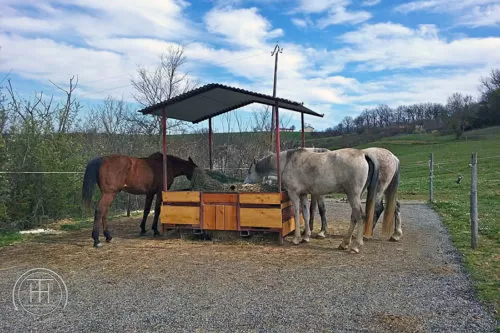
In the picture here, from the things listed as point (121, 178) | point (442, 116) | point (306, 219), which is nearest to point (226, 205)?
point (306, 219)

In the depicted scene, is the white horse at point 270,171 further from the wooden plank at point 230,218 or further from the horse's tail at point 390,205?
the horse's tail at point 390,205

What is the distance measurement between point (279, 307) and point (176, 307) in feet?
3.39

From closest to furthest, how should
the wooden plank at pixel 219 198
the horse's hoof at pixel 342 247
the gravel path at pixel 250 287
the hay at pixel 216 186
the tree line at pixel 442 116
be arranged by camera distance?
the gravel path at pixel 250 287
the horse's hoof at pixel 342 247
the wooden plank at pixel 219 198
the hay at pixel 216 186
the tree line at pixel 442 116

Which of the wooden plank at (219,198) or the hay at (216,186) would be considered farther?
the hay at (216,186)

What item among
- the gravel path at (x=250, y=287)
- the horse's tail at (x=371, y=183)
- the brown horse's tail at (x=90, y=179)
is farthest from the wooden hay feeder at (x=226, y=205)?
the horse's tail at (x=371, y=183)

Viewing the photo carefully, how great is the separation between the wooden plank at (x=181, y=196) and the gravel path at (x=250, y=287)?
80cm

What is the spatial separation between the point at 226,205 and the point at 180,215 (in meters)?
0.97

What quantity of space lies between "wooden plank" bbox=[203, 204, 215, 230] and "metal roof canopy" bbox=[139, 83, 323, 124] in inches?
84.8

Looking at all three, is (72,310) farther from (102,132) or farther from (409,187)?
(409,187)

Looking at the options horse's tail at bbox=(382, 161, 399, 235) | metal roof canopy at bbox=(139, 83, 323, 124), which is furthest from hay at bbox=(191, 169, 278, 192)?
horse's tail at bbox=(382, 161, 399, 235)

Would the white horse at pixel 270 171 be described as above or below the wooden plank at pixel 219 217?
above

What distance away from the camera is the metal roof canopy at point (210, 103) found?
23.8 ft

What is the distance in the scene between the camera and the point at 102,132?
18.2 metres

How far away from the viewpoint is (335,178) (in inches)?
268
